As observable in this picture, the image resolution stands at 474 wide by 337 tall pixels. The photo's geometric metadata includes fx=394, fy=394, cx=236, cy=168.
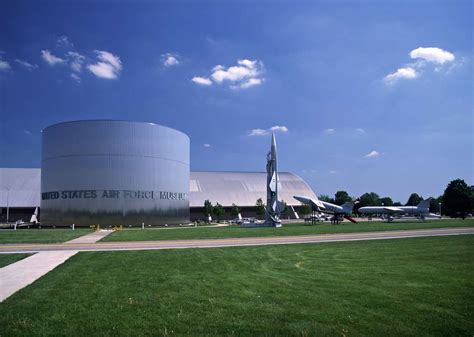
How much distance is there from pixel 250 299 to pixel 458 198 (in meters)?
112

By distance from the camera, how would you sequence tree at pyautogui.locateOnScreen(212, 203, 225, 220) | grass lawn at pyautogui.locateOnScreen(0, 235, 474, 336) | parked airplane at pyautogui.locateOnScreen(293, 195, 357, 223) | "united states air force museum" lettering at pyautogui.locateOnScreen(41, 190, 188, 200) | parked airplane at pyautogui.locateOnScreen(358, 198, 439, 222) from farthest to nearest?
tree at pyautogui.locateOnScreen(212, 203, 225, 220) → parked airplane at pyautogui.locateOnScreen(358, 198, 439, 222) → parked airplane at pyautogui.locateOnScreen(293, 195, 357, 223) → "united states air force museum" lettering at pyautogui.locateOnScreen(41, 190, 188, 200) → grass lawn at pyautogui.locateOnScreen(0, 235, 474, 336)

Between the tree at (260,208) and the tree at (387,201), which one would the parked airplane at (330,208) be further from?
the tree at (387,201)

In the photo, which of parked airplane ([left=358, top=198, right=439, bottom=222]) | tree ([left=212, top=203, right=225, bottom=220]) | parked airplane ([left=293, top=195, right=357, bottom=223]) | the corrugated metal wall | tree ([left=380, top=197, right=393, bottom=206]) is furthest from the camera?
tree ([left=380, top=197, right=393, bottom=206])

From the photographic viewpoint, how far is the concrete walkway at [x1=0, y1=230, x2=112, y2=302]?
12.7 meters

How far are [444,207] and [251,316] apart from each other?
4696 inches

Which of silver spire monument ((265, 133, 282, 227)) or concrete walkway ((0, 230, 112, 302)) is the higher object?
silver spire monument ((265, 133, 282, 227))

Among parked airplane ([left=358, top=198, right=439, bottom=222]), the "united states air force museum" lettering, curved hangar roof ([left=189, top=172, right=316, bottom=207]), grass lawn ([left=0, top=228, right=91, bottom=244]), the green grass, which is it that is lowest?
the green grass

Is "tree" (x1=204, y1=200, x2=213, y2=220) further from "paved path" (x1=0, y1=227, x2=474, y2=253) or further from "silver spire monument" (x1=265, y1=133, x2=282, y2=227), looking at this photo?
"paved path" (x1=0, y1=227, x2=474, y2=253)

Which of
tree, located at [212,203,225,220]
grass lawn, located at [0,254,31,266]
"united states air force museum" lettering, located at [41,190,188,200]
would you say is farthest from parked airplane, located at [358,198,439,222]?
grass lawn, located at [0,254,31,266]

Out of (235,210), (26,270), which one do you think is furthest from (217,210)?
(26,270)

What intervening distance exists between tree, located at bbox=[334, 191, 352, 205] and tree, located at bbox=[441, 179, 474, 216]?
160 feet

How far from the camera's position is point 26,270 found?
16312 millimetres

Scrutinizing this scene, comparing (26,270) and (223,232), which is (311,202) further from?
(26,270)

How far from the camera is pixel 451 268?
50.5ft
